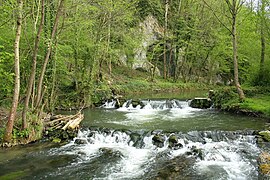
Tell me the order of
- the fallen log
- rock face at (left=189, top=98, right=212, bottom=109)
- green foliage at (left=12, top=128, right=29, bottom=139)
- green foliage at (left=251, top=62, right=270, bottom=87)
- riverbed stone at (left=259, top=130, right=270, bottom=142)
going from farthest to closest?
rock face at (left=189, top=98, right=212, bottom=109) < green foliage at (left=251, top=62, right=270, bottom=87) < the fallen log < riverbed stone at (left=259, top=130, right=270, bottom=142) < green foliage at (left=12, top=128, right=29, bottom=139)

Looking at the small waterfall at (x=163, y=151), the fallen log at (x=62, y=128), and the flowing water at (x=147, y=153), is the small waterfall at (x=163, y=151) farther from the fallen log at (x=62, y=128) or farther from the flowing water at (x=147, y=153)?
the fallen log at (x=62, y=128)

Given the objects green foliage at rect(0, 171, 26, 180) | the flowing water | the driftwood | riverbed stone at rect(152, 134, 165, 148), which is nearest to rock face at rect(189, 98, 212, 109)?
the flowing water

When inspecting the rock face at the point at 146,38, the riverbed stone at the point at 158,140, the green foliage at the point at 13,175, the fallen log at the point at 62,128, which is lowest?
the green foliage at the point at 13,175

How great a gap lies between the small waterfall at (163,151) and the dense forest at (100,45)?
2.71 meters

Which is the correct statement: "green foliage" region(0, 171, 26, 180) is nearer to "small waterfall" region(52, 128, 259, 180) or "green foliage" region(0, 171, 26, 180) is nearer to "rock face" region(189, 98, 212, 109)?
"small waterfall" region(52, 128, 259, 180)

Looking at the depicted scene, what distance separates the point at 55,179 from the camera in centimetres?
707

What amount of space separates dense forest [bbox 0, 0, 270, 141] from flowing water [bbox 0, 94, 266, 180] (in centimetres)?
191

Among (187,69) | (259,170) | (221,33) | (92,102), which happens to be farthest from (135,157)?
(187,69)

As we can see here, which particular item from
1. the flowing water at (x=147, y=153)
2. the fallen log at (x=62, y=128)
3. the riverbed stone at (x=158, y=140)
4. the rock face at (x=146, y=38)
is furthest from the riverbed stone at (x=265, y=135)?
the rock face at (x=146, y=38)

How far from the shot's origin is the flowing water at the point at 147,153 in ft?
24.6

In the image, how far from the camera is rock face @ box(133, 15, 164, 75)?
3034 cm

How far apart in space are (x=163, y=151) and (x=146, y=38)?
22746mm

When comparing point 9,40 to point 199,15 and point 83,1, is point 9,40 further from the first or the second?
point 199,15

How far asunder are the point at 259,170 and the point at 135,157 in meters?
3.81
